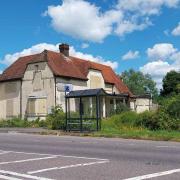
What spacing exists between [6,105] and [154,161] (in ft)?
115

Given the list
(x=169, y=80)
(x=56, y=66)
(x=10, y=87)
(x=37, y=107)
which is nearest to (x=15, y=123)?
(x=37, y=107)

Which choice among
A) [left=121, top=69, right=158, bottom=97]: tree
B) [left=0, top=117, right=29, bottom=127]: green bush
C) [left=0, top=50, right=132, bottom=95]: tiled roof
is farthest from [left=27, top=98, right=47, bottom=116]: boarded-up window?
[left=121, top=69, right=158, bottom=97]: tree

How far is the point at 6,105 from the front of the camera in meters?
45.7

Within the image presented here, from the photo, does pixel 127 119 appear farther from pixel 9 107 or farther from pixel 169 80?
pixel 169 80

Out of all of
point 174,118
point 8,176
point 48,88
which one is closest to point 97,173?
point 8,176

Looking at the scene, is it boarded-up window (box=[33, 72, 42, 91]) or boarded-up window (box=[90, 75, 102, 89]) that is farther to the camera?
boarded-up window (box=[90, 75, 102, 89])

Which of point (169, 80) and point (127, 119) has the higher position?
point (169, 80)

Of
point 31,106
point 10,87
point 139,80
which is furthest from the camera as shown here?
point 139,80

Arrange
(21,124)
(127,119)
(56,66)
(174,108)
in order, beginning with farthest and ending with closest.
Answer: (56,66)
(21,124)
(127,119)
(174,108)

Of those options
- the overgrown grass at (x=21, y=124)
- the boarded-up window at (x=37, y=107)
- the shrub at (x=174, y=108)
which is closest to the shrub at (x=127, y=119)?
the shrub at (x=174, y=108)

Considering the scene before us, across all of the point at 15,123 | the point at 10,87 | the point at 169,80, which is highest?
the point at 169,80

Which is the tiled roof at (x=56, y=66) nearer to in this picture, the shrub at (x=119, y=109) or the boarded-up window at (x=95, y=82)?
the boarded-up window at (x=95, y=82)

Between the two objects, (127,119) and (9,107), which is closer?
(127,119)

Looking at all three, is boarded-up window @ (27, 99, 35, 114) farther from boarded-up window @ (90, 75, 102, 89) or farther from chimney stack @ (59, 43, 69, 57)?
chimney stack @ (59, 43, 69, 57)
